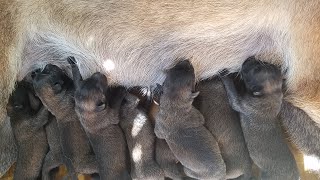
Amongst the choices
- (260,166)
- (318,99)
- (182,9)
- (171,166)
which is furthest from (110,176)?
(318,99)

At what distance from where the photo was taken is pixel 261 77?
2.16 m

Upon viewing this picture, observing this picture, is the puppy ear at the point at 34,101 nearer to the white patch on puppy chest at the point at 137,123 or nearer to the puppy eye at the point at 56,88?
the puppy eye at the point at 56,88

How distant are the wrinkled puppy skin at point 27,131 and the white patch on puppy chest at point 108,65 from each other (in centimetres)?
43

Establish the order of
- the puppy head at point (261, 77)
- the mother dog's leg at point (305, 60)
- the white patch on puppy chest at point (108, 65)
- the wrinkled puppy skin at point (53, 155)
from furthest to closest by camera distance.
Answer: the wrinkled puppy skin at point (53, 155)
the white patch on puppy chest at point (108, 65)
the puppy head at point (261, 77)
the mother dog's leg at point (305, 60)

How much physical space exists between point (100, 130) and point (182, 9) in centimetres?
73

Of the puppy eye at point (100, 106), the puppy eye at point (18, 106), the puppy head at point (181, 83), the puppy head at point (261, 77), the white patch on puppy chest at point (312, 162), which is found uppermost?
the puppy head at point (261, 77)

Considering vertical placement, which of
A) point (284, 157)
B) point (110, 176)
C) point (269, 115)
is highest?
point (269, 115)

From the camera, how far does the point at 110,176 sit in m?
2.29

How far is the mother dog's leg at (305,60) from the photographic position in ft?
6.73

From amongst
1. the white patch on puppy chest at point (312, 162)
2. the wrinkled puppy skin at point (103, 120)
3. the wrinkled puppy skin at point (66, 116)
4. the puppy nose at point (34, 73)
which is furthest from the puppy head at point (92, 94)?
the white patch on puppy chest at point (312, 162)

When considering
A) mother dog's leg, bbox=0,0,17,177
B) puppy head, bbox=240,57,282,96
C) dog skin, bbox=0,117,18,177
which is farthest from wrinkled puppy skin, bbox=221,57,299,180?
dog skin, bbox=0,117,18,177

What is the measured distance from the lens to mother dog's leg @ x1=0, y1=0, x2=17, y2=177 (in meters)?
2.12

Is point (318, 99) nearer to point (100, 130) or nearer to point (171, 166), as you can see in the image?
point (171, 166)

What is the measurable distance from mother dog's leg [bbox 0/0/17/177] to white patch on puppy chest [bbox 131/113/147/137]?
2.07ft
